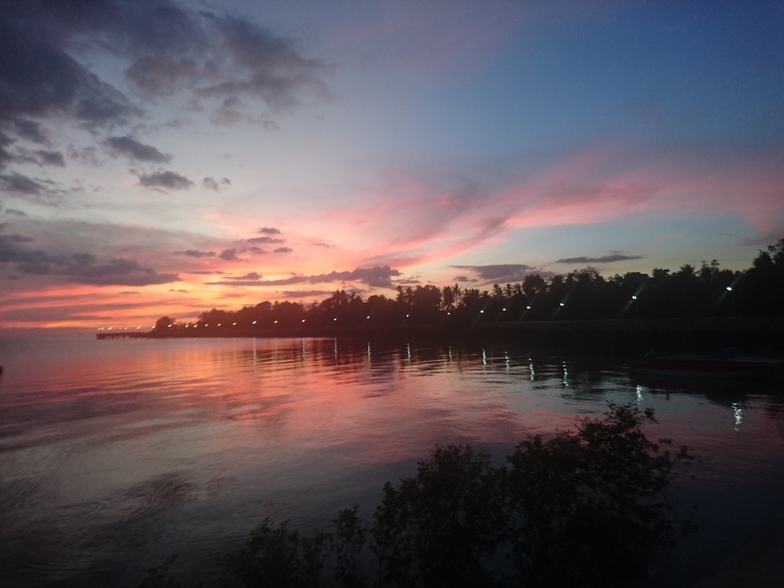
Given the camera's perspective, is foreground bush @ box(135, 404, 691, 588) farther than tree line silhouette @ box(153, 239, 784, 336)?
No

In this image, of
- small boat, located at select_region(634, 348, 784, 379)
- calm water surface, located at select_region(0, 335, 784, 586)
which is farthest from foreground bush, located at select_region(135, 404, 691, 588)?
small boat, located at select_region(634, 348, 784, 379)

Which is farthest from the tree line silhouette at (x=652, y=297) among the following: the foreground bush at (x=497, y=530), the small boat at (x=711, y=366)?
the foreground bush at (x=497, y=530)

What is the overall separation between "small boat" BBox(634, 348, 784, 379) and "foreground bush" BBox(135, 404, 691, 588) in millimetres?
25633

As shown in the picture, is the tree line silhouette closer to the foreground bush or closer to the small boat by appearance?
the small boat

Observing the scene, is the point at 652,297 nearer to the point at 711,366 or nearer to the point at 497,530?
the point at 711,366

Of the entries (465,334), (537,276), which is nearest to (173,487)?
(465,334)

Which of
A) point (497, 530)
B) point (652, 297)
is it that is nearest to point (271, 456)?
point (497, 530)

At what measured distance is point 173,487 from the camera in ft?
48.0

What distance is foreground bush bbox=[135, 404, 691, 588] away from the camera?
7.69 meters

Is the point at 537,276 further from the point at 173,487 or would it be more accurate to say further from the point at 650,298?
the point at 173,487

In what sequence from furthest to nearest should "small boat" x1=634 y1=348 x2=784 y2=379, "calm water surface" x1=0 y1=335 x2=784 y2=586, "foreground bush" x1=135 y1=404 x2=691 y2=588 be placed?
"small boat" x1=634 y1=348 x2=784 y2=379 → "calm water surface" x1=0 y1=335 x2=784 y2=586 → "foreground bush" x1=135 y1=404 x2=691 y2=588

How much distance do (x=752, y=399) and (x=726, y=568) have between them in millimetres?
20774

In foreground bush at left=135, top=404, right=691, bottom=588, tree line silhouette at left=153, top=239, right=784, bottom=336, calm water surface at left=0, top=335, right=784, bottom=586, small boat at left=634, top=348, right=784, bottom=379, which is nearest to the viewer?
foreground bush at left=135, top=404, right=691, bottom=588

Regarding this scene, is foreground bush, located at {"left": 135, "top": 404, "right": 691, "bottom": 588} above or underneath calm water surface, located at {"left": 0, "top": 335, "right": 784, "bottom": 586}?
above
